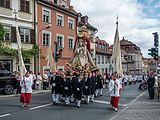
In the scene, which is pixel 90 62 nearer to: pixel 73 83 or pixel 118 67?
pixel 118 67

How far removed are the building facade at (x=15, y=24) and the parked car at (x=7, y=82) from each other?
719 cm

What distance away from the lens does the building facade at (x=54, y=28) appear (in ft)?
127

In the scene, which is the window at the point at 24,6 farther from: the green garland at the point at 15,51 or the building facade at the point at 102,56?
the building facade at the point at 102,56

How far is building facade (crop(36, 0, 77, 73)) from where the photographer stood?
3872 cm

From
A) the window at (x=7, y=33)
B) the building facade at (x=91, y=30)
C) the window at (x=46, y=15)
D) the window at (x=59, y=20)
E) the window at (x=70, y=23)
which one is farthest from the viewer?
the building facade at (x=91, y=30)

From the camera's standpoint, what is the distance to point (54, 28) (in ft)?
138

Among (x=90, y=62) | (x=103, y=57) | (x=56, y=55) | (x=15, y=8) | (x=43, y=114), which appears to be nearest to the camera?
(x=43, y=114)

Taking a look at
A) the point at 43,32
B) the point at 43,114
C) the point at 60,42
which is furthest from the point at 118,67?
the point at 60,42

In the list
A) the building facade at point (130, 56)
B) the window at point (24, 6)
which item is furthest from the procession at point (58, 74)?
the building facade at point (130, 56)

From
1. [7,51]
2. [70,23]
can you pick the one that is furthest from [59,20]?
[7,51]

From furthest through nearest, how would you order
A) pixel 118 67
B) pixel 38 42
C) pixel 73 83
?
pixel 38 42 → pixel 118 67 → pixel 73 83

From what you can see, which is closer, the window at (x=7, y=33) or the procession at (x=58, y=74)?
the procession at (x=58, y=74)

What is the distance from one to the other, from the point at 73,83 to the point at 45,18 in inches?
937

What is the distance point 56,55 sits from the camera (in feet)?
105
